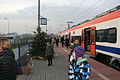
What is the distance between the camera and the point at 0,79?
288 cm

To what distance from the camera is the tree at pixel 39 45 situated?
13133 millimetres

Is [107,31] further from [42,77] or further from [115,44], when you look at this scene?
[42,77]

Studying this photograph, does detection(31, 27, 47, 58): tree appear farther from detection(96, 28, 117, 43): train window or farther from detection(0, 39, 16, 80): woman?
detection(0, 39, 16, 80): woman

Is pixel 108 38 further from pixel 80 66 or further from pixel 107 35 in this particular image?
pixel 80 66

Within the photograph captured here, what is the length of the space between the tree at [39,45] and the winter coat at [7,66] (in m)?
10.2

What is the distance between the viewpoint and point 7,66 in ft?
9.43

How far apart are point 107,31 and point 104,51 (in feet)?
4.00

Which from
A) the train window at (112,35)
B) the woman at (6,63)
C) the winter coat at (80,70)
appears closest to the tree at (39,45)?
the train window at (112,35)

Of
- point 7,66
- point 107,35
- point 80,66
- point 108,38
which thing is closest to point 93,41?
point 107,35

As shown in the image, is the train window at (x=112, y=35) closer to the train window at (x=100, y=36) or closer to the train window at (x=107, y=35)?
the train window at (x=107, y=35)

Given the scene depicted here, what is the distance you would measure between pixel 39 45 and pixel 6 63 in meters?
10.4

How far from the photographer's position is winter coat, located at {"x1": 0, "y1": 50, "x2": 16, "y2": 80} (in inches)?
113

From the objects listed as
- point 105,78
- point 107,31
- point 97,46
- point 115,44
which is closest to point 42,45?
point 97,46

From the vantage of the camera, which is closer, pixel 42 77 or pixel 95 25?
pixel 42 77
